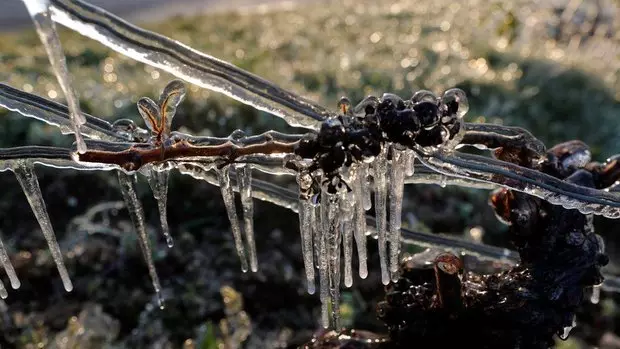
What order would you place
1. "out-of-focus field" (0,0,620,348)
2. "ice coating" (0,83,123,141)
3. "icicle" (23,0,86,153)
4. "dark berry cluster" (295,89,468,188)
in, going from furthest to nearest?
"out-of-focus field" (0,0,620,348) < "ice coating" (0,83,123,141) < "dark berry cluster" (295,89,468,188) < "icicle" (23,0,86,153)

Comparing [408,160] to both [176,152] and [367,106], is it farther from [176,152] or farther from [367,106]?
[176,152]

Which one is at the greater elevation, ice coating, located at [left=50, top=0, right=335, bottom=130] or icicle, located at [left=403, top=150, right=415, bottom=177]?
ice coating, located at [left=50, top=0, right=335, bottom=130]

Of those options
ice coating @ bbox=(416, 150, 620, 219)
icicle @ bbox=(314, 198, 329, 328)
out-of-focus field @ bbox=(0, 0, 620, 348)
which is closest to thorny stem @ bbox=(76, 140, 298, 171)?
icicle @ bbox=(314, 198, 329, 328)

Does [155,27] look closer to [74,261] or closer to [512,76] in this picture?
[512,76]

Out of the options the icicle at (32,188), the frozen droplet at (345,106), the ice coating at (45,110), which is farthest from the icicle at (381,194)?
the icicle at (32,188)

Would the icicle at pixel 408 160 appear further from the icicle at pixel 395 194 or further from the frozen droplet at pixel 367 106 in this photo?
the frozen droplet at pixel 367 106

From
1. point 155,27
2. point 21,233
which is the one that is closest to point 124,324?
point 21,233

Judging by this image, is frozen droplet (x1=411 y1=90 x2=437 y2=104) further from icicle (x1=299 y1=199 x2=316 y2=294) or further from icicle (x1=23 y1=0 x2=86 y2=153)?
icicle (x1=23 y1=0 x2=86 y2=153)

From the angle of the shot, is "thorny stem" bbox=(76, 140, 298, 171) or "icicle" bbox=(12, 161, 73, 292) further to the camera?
"icicle" bbox=(12, 161, 73, 292)
